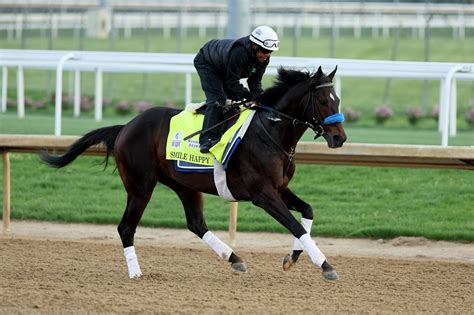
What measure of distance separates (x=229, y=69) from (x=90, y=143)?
1695 mm

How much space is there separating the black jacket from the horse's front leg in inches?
34.9

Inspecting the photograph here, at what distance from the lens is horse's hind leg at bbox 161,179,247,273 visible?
27.5 feet

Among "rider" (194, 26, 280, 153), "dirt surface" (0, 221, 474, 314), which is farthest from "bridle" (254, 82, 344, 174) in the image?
"dirt surface" (0, 221, 474, 314)

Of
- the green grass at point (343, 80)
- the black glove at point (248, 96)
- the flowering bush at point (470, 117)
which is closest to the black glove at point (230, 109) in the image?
the black glove at point (248, 96)

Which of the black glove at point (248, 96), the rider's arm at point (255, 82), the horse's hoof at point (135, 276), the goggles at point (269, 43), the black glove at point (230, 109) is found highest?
the goggles at point (269, 43)

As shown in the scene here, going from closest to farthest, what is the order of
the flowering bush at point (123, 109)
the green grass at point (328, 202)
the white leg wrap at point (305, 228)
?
the white leg wrap at point (305, 228), the green grass at point (328, 202), the flowering bush at point (123, 109)

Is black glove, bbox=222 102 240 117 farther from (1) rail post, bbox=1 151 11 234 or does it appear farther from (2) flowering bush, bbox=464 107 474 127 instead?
(2) flowering bush, bbox=464 107 474 127

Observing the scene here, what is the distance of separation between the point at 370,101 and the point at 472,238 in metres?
13.6

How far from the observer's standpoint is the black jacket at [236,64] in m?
7.91

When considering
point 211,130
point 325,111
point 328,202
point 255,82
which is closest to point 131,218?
point 211,130

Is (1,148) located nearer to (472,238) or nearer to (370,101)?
(472,238)

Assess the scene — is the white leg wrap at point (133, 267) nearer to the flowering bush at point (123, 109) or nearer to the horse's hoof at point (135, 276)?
the horse's hoof at point (135, 276)

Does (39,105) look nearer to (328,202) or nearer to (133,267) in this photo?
(328,202)

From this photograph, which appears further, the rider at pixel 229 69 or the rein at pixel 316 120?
the rider at pixel 229 69
